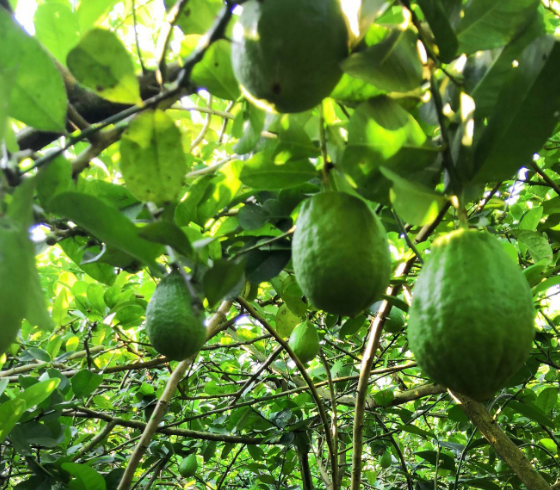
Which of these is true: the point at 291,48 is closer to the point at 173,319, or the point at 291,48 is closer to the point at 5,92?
the point at 5,92

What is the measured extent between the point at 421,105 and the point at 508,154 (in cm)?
15

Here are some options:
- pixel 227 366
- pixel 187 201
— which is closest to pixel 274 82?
pixel 187 201

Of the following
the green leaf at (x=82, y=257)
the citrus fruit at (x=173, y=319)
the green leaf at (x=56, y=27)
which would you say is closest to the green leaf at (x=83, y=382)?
the green leaf at (x=82, y=257)

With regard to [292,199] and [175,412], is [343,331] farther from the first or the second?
[175,412]

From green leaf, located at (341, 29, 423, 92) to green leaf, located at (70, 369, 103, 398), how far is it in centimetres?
120

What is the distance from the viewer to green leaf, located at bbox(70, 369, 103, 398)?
4.39 feet

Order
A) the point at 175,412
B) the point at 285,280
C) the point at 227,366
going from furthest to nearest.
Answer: the point at 227,366
the point at 175,412
the point at 285,280

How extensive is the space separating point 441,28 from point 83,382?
4.20 ft

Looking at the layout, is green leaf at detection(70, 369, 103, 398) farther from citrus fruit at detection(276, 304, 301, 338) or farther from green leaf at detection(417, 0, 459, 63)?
green leaf at detection(417, 0, 459, 63)

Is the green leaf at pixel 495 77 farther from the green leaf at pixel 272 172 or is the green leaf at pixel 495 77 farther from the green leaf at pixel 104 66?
the green leaf at pixel 104 66

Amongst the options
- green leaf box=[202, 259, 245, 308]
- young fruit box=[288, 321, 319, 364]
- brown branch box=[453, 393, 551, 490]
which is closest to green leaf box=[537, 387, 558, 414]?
brown branch box=[453, 393, 551, 490]

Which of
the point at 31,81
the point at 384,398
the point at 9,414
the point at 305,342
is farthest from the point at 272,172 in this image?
the point at 384,398

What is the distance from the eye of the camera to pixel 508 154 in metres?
0.45

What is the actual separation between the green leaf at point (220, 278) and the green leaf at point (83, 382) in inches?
40.7
